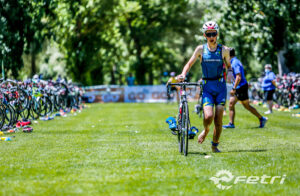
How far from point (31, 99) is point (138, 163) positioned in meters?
9.96

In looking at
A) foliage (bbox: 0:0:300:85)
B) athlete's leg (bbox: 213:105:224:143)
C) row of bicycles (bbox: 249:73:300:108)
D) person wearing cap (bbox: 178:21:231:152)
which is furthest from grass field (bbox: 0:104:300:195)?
row of bicycles (bbox: 249:73:300:108)

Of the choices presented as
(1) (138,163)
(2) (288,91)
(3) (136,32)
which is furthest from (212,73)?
(3) (136,32)

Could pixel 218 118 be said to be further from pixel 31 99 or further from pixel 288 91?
pixel 288 91

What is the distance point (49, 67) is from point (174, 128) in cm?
3547

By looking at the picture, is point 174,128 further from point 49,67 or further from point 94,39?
point 49,67

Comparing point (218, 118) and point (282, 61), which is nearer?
point (218, 118)

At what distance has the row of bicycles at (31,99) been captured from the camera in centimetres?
1438

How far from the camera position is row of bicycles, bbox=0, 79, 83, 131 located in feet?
47.2

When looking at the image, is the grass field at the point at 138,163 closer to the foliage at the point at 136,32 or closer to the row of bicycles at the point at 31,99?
the row of bicycles at the point at 31,99

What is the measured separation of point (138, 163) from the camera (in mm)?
8258

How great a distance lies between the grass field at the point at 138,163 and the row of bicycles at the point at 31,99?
3.95 ft

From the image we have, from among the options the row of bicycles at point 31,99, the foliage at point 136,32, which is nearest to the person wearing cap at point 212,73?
the row of bicycles at point 31,99

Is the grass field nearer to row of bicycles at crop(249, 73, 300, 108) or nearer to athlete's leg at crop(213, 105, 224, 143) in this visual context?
athlete's leg at crop(213, 105, 224, 143)

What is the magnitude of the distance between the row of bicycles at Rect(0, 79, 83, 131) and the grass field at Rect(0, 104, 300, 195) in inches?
47.4
